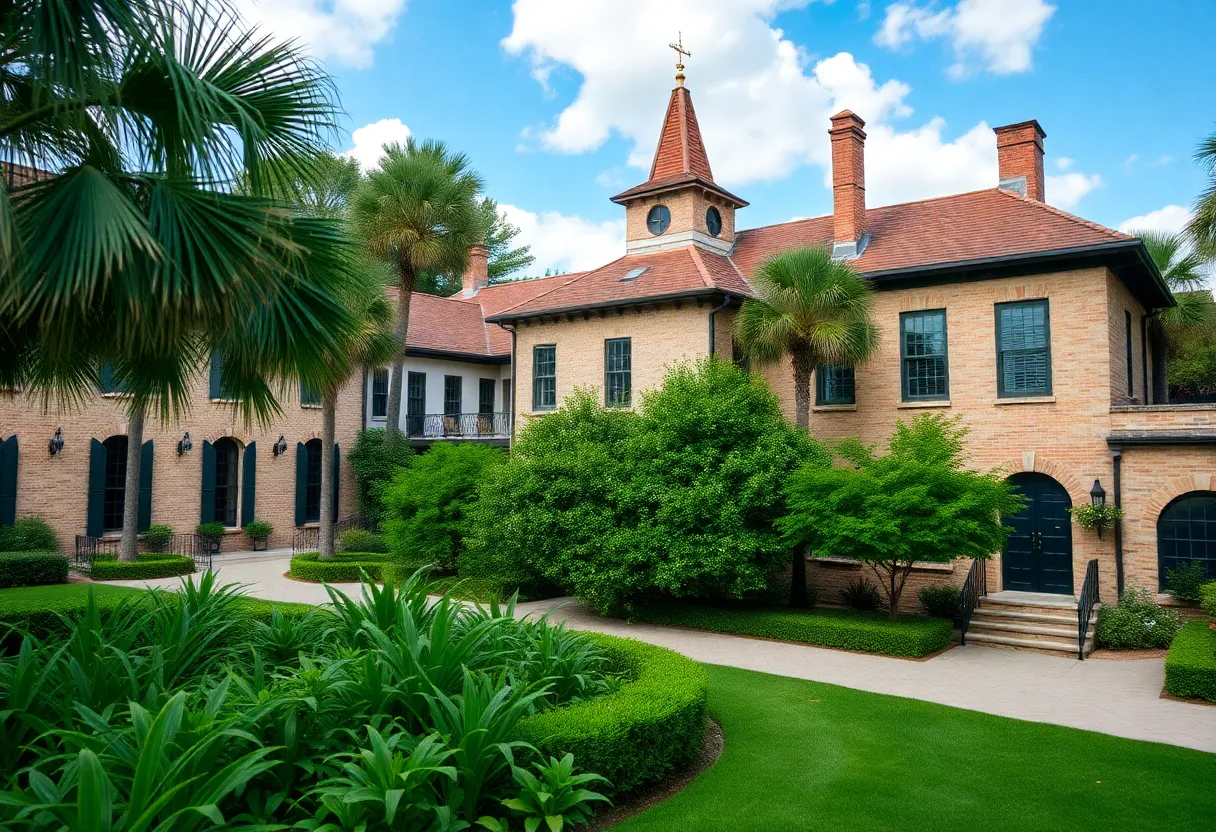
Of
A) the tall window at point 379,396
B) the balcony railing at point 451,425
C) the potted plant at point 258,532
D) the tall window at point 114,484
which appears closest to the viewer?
the tall window at point 114,484

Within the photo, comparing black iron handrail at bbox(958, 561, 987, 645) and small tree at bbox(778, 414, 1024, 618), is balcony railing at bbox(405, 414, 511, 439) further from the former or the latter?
black iron handrail at bbox(958, 561, 987, 645)

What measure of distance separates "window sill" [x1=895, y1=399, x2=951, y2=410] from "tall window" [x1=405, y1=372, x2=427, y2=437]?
56.5ft

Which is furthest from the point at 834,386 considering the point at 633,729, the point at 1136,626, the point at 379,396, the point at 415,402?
the point at 379,396

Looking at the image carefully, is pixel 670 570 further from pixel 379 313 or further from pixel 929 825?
pixel 379 313

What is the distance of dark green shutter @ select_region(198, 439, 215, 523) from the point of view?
25.1 metres

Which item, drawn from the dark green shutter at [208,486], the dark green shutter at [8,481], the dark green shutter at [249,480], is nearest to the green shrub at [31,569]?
the dark green shutter at [8,481]

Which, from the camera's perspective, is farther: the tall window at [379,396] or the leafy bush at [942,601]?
the tall window at [379,396]

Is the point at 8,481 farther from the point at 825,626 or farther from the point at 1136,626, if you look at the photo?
the point at 1136,626

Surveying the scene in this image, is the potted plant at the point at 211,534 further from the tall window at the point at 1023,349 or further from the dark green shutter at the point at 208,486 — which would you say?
the tall window at the point at 1023,349

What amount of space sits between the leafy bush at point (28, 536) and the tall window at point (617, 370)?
47.0ft

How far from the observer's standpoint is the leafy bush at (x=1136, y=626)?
1372cm

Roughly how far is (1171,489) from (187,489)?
2448cm

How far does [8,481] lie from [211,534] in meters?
5.33

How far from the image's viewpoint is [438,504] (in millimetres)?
19266
